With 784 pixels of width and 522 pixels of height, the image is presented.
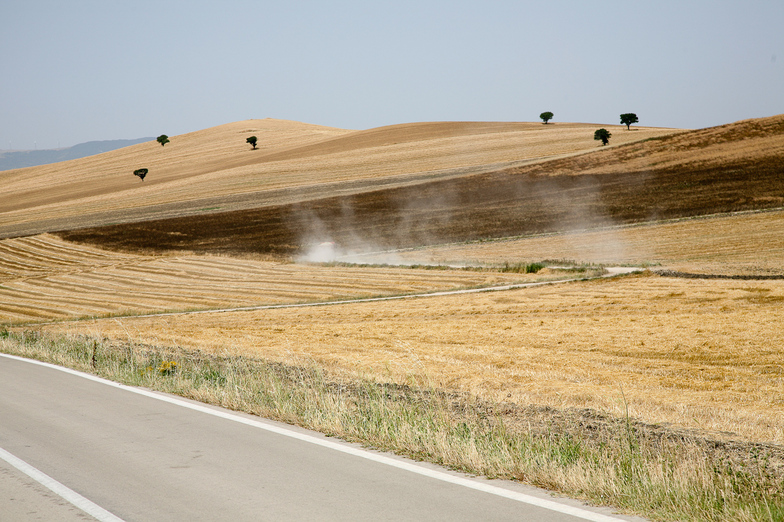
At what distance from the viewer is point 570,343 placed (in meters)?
15.3

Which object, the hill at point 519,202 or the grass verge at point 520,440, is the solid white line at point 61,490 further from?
the hill at point 519,202

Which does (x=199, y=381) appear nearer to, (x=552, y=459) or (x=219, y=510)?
(x=219, y=510)

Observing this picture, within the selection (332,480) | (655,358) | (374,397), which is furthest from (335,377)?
(655,358)

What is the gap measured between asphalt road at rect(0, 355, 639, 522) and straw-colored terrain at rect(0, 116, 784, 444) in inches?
124

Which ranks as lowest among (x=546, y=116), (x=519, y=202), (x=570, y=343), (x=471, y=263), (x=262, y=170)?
(x=471, y=263)

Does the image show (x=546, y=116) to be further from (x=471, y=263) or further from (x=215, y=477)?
(x=215, y=477)

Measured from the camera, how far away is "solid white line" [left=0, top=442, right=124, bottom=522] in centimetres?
519

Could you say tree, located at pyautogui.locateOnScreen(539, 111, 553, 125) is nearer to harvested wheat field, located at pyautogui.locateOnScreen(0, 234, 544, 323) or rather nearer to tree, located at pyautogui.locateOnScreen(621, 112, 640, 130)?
tree, located at pyautogui.locateOnScreen(621, 112, 640, 130)

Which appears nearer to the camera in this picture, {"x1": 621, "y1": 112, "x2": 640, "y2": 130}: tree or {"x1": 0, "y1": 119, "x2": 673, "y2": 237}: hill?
{"x1": 0, "y1": 119, "x2": 673, "y2": 237}: hill

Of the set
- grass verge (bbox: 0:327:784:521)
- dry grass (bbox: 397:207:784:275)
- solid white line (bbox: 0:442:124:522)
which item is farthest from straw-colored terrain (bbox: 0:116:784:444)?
solid white line (bbox: 0:442:124:522)

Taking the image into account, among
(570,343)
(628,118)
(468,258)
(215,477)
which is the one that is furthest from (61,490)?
(628,118)

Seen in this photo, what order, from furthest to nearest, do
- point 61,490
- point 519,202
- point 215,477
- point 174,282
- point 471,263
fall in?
1. point 519,202
2. point 471,263
3. point 174,282
4. point 215,477
5. point 61,490

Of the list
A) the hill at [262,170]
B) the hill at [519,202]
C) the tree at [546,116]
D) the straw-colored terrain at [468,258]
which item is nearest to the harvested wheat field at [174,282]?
the straw-colored terrain at [468,258]

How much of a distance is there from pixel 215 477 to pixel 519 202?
168 ft
